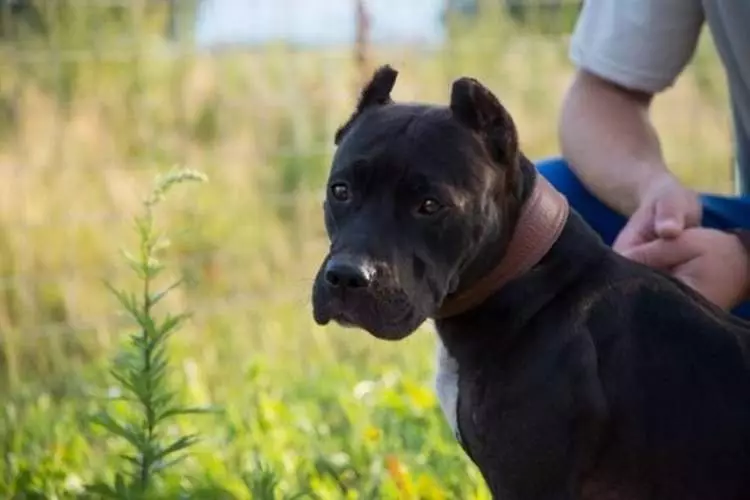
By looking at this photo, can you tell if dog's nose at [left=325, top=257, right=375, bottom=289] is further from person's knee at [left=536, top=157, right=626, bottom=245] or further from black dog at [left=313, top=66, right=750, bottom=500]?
person's knee at [left=536, top=157, right=626, bottom=245]

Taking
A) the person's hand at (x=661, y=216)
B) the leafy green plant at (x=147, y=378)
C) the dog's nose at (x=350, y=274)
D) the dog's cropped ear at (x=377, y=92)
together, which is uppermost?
the dog's cropped ear at (x=377, y=92)

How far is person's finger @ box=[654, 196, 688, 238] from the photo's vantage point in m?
2.69

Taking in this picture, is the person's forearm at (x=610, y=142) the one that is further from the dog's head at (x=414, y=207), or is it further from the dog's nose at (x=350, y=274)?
the dog's nose at (x=350, y=274)

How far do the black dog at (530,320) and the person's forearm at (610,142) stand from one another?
62 centimetres

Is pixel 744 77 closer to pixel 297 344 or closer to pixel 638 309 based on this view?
pixel 638 309

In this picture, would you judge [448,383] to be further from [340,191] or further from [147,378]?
[147,378]

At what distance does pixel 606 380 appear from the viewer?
7.45ft

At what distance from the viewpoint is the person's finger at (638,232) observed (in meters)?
2.76

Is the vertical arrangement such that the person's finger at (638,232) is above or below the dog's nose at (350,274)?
below

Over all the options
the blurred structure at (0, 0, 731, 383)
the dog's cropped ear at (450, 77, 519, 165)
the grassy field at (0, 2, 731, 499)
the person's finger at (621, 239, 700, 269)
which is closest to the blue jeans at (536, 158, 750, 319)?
the person's finger at (621, 239, 700, 269)

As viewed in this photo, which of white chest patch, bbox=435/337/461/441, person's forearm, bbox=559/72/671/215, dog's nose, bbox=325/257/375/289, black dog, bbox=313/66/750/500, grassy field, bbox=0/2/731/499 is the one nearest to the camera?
dog's nose, bbox=325/257/375/289

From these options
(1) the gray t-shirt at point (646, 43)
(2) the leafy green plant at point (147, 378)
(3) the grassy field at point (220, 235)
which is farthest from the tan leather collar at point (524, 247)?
(3) the grassy field at point (220, 235)

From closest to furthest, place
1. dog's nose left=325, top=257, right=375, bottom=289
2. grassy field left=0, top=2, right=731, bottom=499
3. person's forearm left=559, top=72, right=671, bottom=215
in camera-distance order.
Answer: dog's nose left=325, top=257, right=375, bottom=289, person's forearm left=559, top=72, right=671, bottom=215, grassy field left=0, top=2, right=731, bottom=499

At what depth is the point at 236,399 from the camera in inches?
156
